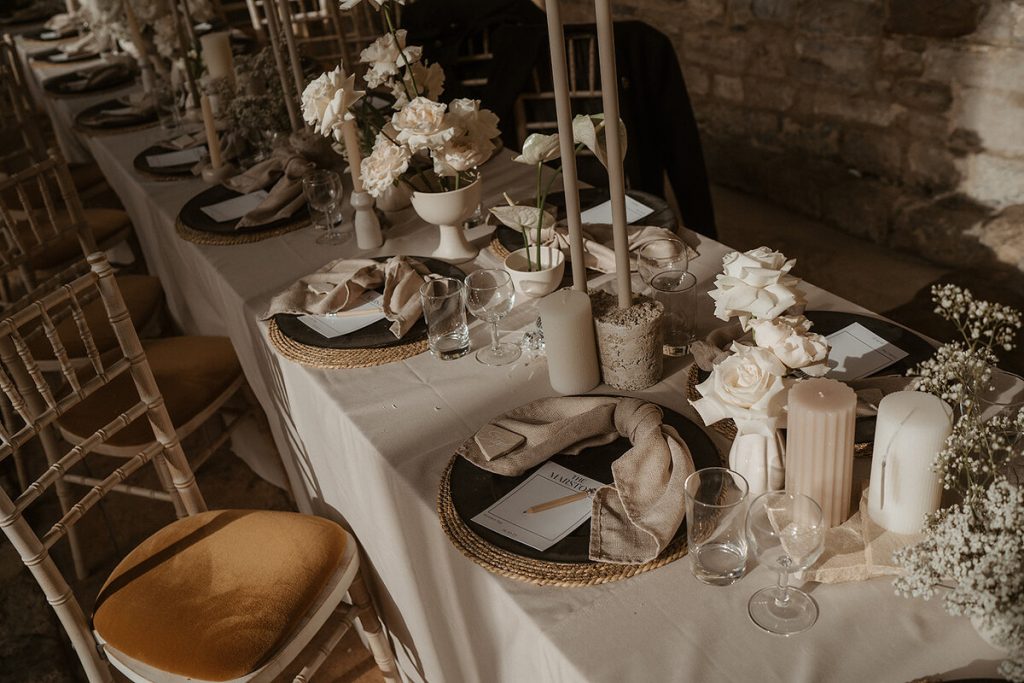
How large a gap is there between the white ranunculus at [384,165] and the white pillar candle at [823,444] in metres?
0.91

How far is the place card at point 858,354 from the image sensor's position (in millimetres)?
1320

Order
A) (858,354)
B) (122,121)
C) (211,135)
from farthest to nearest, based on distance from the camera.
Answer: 1. (122,121)
2. (211,135)
3. (858,354)

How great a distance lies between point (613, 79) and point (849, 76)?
7.96 feet

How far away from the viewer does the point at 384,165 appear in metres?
1.67

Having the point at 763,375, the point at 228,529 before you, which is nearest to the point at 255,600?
the point at 228,529

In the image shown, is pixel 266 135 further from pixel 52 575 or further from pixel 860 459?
pixel 860 459

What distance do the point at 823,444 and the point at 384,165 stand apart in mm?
992

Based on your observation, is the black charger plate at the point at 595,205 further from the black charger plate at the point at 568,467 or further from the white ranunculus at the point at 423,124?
the black charger plate at the point at 568,467

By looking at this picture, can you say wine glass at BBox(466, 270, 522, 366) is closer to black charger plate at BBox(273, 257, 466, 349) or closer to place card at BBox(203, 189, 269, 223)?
black charger plate at BBox(273, 257, 466, 349)

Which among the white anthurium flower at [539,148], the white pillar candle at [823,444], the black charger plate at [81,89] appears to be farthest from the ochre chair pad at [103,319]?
the white pillar candle at [823,444]

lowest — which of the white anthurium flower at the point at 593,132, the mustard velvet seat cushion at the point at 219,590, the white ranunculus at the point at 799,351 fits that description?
the mustard velvet seat cushion at the point at 219,590

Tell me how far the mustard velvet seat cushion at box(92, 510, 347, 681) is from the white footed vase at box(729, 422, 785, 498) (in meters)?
0.79

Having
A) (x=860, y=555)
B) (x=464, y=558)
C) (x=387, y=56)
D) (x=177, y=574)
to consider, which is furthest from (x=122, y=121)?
(x=860, y=555)

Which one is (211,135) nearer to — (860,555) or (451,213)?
(451,213)
